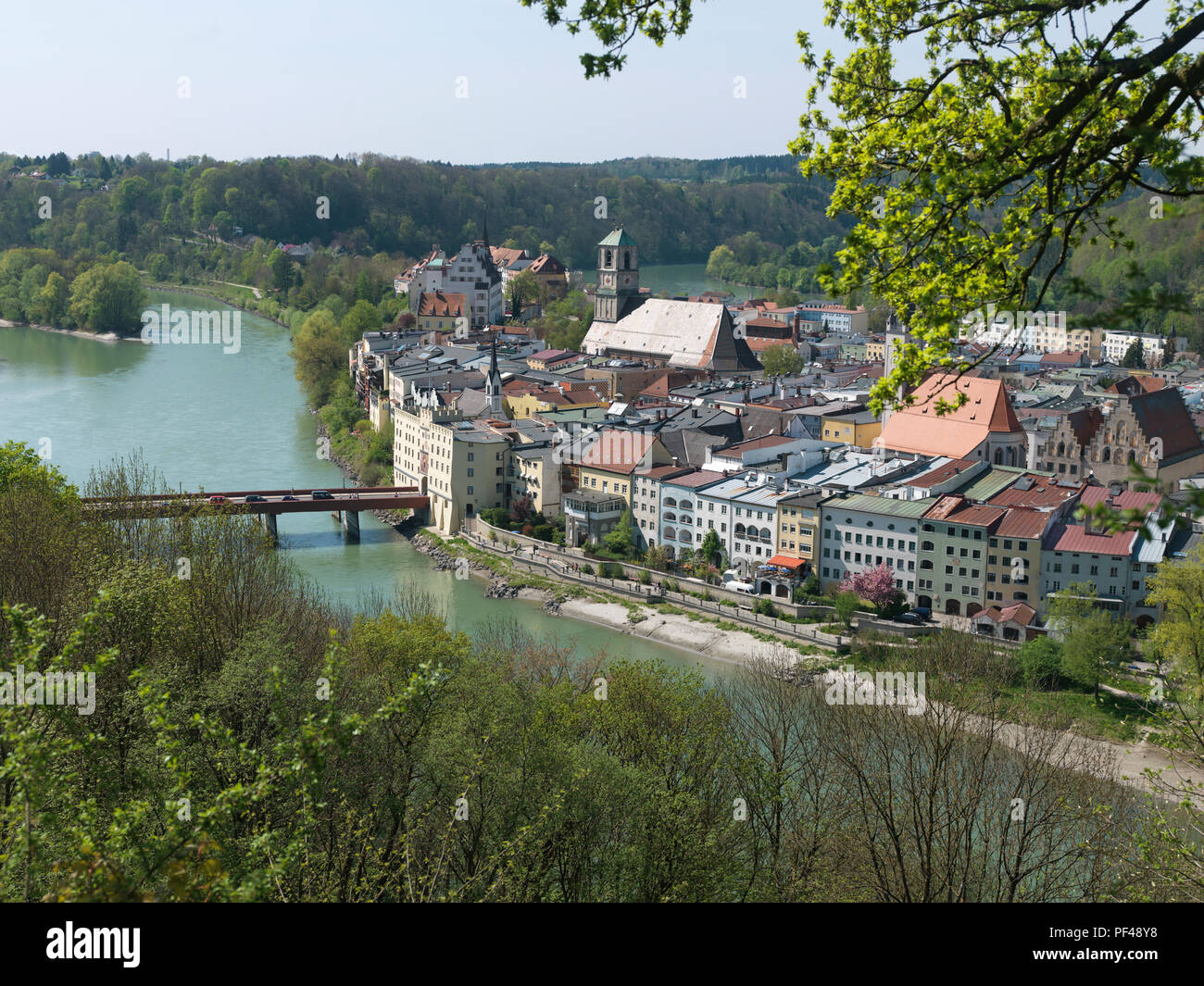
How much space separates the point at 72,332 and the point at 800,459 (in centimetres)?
2509

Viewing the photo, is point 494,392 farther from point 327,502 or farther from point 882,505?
point 882,505

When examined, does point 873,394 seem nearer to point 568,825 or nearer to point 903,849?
point 568,825

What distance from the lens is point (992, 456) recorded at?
18.0 m

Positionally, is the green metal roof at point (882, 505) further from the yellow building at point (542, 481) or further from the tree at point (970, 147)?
the tree at point (970, 147)

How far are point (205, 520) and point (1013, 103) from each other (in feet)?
28.8

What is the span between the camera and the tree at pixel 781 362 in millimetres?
27422

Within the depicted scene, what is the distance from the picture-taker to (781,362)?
2756cm

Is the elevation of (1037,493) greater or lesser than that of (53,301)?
lesser

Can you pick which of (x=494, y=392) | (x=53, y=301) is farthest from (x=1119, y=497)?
(x=53, y=301)

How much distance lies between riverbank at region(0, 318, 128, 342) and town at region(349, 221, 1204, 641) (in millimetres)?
9106

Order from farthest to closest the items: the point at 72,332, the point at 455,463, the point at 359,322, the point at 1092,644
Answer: the point at 72,332 → the point at 359,322 → the point at 455,463 → the point at 1092,644

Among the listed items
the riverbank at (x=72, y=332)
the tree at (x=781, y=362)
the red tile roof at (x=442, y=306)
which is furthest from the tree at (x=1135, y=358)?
the riverbank at (x=72, y=332)

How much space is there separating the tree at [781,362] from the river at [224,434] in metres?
9.29

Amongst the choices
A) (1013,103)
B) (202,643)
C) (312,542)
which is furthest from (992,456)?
(1013,103)
